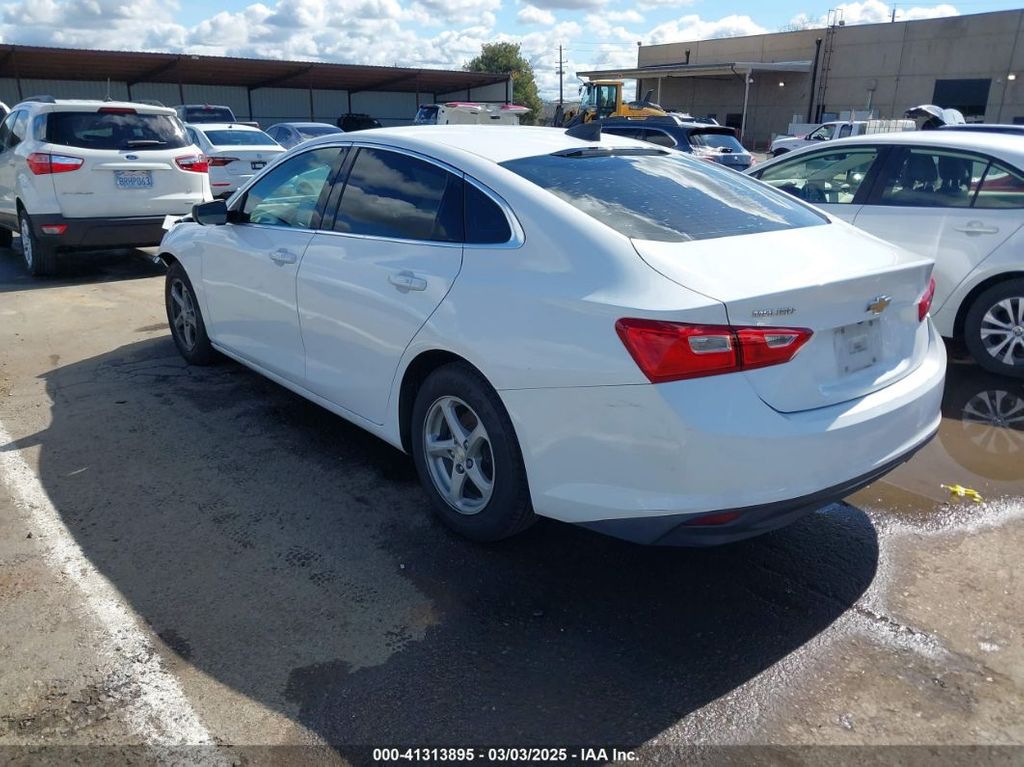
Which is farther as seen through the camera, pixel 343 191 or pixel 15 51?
pixel 15 51

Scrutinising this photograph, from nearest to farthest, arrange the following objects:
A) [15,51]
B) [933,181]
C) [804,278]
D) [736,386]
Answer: [736,386], [804,278], [933,181], [15,51]

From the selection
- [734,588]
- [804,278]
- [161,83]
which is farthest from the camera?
[161,83]

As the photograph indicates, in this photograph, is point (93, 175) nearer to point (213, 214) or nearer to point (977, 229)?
point (213, 214)

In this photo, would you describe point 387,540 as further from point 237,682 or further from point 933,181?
point 933,181

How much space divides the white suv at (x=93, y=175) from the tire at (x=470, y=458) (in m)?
6.76

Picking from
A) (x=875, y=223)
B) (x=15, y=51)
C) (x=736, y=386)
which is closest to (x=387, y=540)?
(x=736, y=386)

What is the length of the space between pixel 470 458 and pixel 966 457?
9.69 ft

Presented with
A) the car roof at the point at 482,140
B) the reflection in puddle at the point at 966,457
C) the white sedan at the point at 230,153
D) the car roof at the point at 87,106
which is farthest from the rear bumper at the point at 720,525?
the white sedan at the point at 230,153

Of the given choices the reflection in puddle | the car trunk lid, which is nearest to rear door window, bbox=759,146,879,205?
the reflection in puddle

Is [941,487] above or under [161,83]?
under

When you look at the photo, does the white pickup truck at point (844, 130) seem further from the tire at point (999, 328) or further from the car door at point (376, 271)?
the car door at point (376, 271)

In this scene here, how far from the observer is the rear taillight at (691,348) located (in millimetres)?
2627

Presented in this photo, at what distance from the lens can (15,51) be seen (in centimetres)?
2738

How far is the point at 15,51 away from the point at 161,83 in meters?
9.39
